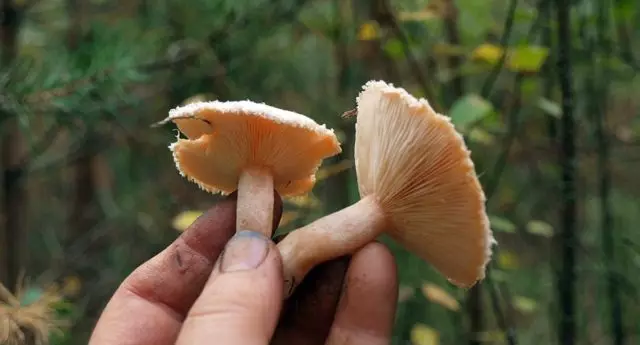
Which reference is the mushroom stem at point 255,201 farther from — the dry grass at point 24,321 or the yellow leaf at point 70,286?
the yellow leaf at point 70,286

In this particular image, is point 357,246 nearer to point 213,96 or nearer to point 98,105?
point 98,105

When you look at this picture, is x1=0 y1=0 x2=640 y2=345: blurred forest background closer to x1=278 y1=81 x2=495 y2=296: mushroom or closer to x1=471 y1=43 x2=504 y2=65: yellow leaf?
x1=471 y1=43 x2=504 y2=65: yellow leaf

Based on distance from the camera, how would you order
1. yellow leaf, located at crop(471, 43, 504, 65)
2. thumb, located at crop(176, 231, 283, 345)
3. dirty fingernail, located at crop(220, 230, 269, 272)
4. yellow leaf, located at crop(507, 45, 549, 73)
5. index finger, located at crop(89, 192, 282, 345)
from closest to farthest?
thumb, located at crop(176, 231, 283, 345), dirty fingernail, located at crop(220, 230, 269, 272), index finger, located at crop(89, 192, 282, 345), yellow leaf, located at crop(507, 45, 549, 73), yellow leaf, located at crop(471, 43, 504, 65)

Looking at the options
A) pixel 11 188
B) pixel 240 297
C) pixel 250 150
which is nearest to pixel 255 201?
pixel 250 150

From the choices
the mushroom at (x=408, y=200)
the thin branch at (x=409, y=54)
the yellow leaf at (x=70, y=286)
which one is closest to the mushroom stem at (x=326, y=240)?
the mushroom at (x=408, y=200)

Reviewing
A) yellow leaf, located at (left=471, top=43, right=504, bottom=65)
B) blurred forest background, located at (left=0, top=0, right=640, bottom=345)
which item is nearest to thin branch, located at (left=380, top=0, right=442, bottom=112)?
blurred forest background, located at (left=0, top=0, right=640, bottom=345)

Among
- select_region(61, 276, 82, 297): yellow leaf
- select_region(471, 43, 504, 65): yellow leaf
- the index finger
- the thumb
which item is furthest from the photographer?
select_region(61, 276, 82, 297): yellow leaf
